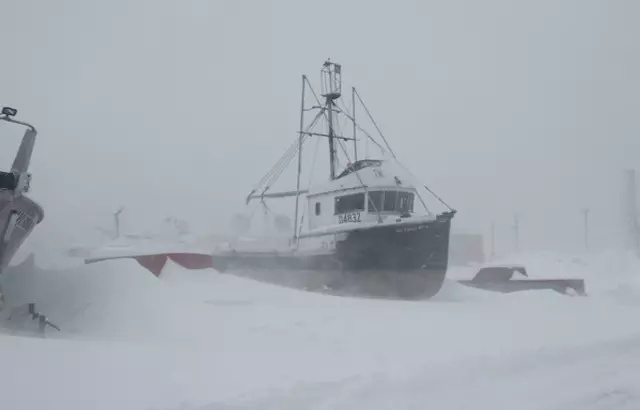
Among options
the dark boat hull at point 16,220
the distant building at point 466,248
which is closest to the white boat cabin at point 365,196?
the dark boat hull at point 16,220

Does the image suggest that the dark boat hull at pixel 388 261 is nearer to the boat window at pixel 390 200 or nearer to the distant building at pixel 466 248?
the boat window at pixel 390 200

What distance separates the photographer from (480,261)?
152ft

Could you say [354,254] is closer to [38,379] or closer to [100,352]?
[100,352]

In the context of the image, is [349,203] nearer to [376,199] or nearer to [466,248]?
[376,199]

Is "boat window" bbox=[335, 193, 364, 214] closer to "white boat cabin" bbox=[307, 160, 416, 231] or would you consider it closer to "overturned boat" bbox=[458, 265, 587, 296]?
"white boat cabin" bbox=[307, 160, 416, 231]

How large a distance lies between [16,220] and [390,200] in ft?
29.5

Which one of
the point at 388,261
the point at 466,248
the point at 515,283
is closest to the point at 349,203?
the point at 388,261

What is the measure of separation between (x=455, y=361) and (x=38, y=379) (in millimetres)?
4032

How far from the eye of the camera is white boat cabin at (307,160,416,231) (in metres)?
15.5

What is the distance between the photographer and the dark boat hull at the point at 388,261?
14.2m

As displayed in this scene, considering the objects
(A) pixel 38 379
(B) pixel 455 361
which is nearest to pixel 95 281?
(A) pixel 38 379

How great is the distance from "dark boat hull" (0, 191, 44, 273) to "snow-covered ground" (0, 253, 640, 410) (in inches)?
29.9

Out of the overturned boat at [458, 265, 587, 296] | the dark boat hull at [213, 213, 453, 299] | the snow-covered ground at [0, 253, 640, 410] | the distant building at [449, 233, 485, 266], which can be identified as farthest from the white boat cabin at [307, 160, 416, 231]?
the distant building at [449, 233, 485, 266]

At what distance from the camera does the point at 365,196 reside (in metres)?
15.5
